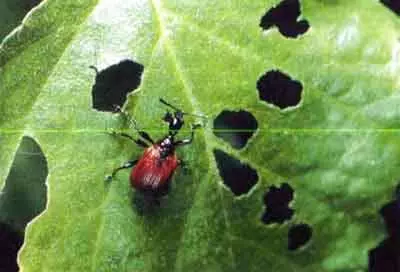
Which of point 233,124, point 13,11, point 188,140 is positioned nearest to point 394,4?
point 233,124

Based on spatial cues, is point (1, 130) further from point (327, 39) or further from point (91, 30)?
point (327, 39)

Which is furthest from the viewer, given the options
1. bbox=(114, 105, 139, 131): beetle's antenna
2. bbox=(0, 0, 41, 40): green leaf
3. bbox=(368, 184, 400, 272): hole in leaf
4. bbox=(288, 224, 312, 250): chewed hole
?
bbox=(368, 184, 400, 272): hole in leaf

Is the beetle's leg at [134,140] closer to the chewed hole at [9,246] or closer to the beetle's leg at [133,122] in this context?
the beetle's leg at [133,122]

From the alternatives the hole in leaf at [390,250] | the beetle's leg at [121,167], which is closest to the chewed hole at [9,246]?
the beetle's leg at [121,167]

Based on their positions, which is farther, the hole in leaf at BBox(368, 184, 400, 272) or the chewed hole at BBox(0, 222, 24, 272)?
the hole in leaf at BBox(368, 184, 400, 272)

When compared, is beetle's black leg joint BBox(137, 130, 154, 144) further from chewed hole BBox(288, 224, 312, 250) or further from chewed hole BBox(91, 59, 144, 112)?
chewed hole BBox(288, 224, 312, 250)

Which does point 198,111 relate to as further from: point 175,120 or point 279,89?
point 279,89

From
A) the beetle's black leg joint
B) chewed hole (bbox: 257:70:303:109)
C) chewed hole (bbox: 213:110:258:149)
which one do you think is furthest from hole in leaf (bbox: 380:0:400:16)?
the beetle's black leg joint

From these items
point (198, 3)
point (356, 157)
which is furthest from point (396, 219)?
point (198, 3)
